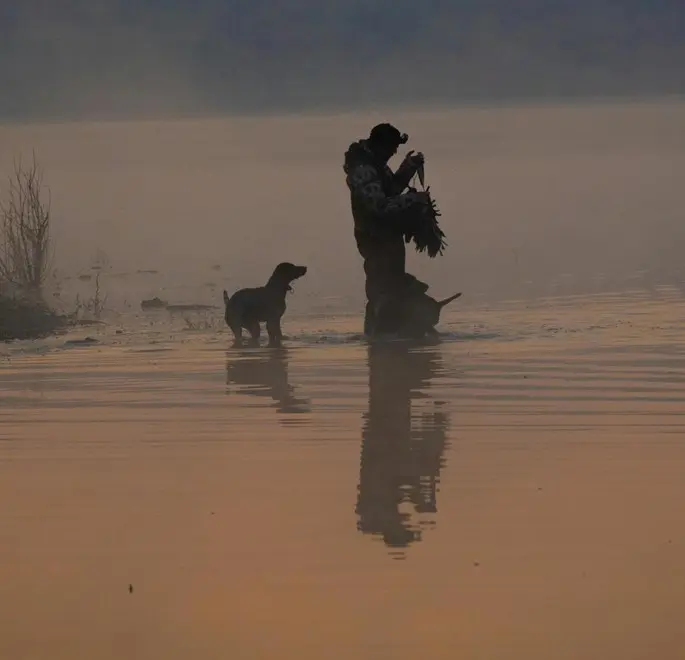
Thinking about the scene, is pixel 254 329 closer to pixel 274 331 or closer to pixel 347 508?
pixel 274 331

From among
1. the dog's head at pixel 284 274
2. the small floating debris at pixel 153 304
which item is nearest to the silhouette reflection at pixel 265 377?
the dog's head at pixel 284 274

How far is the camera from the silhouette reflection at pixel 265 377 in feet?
42.7

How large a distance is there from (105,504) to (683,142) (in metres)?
37.9

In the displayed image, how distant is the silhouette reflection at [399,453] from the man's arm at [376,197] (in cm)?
225

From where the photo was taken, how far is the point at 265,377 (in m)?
14.5

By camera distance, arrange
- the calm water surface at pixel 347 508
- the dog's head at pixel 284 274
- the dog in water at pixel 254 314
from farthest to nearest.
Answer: the dog's head at pixel 284 274 < the dog in water at pixel 254 314 < the calm water surface at pixel 347 508

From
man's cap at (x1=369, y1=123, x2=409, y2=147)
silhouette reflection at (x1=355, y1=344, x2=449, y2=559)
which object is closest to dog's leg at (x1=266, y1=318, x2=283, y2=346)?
man's cap at (x1=369, y1=123, x2=409, y2=147)

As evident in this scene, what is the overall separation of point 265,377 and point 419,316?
9.84 feet

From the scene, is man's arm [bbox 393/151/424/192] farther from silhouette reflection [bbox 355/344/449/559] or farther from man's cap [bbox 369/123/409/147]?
silhouette reflection [bbox 355/344/449/559]

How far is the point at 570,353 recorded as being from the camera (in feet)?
50.7

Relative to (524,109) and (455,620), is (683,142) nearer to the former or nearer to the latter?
(524,109)

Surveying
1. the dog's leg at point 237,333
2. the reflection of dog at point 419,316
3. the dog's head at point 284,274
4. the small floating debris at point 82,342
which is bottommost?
the small floating debris at point 82,342

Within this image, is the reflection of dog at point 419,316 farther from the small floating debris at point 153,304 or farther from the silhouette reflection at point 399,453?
the small floating debris at point 153,304

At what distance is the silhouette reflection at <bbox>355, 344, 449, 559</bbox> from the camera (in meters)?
9.12
